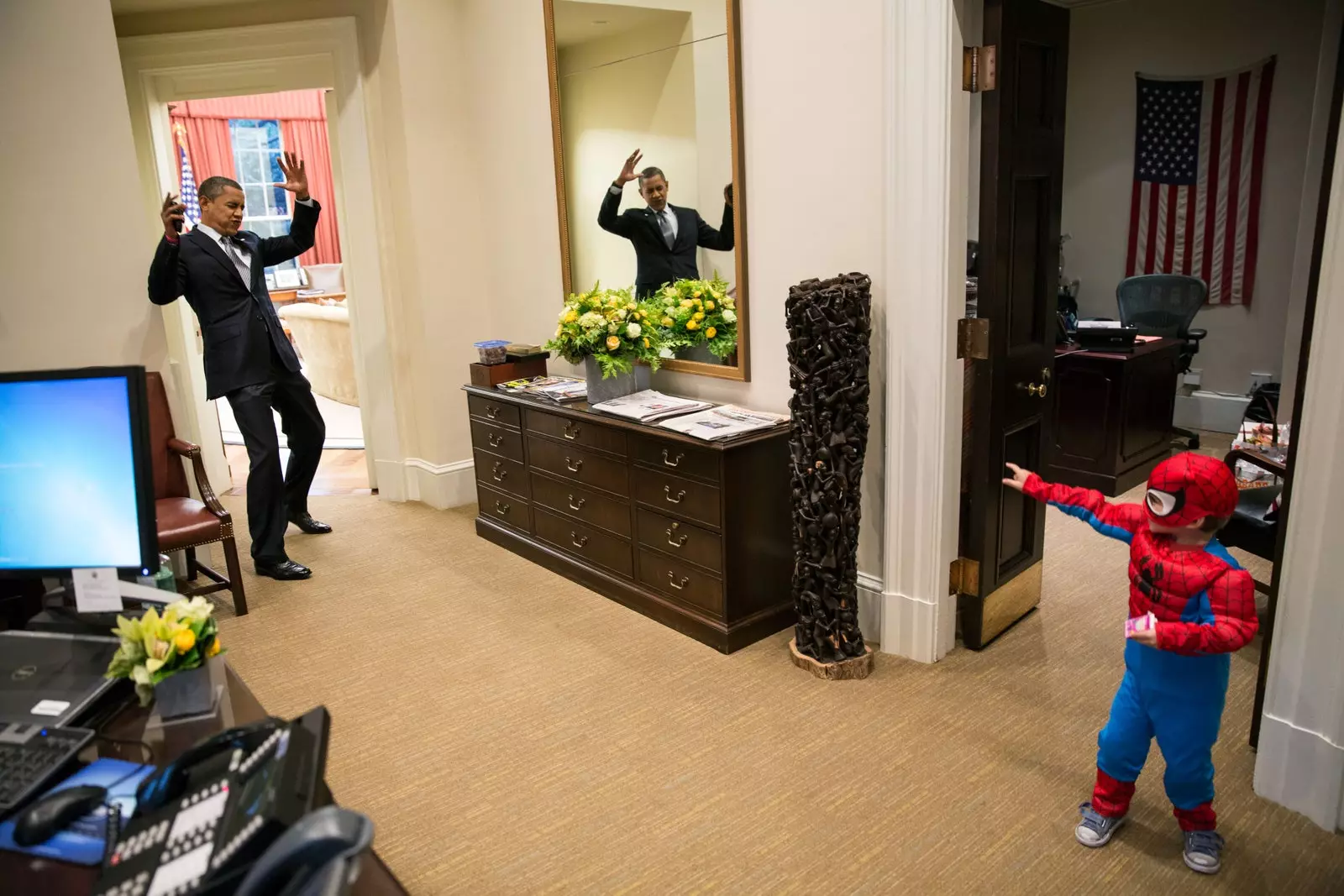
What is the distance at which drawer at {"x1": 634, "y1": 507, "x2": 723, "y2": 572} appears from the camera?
3.17 meters

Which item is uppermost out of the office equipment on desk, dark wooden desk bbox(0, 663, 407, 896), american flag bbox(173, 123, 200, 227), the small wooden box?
american flag bbox(173, 123, 200, 227)

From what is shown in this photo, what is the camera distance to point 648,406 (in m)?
3.59

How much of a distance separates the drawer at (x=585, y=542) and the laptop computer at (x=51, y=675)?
2.20 m

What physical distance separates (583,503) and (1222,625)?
247 cm

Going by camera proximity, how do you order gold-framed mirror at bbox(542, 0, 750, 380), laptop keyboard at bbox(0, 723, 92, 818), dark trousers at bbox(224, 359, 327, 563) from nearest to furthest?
laptop keyboard at bbox(0, 723, 92, 818)
gold-framed mirror at bbox(542, 0, 750, 380)
dark trousers at bbox(224, 359, 327, 563)

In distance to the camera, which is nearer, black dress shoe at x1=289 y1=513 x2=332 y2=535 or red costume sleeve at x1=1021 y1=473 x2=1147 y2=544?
red costume sleeve at x1=1021 y1=473 x2=1147 y2=544

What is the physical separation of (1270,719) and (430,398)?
160 inches

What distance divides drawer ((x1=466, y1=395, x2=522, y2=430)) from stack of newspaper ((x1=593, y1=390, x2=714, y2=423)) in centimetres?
61

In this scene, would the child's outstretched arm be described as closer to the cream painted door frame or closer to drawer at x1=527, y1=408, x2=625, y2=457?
drawer at x1=527, y1=408, x2=625, y2=457

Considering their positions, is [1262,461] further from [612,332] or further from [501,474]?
[501,474]

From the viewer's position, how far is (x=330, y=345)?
26.7 feet

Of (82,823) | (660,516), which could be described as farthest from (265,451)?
(82,823)

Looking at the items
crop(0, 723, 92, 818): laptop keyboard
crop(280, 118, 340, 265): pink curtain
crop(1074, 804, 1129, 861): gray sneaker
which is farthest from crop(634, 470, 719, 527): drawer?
crop(280, 118, 340, 265): pink curtain

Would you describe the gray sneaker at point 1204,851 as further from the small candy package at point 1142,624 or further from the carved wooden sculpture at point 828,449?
the carved wooden sculpture at point 828,449
